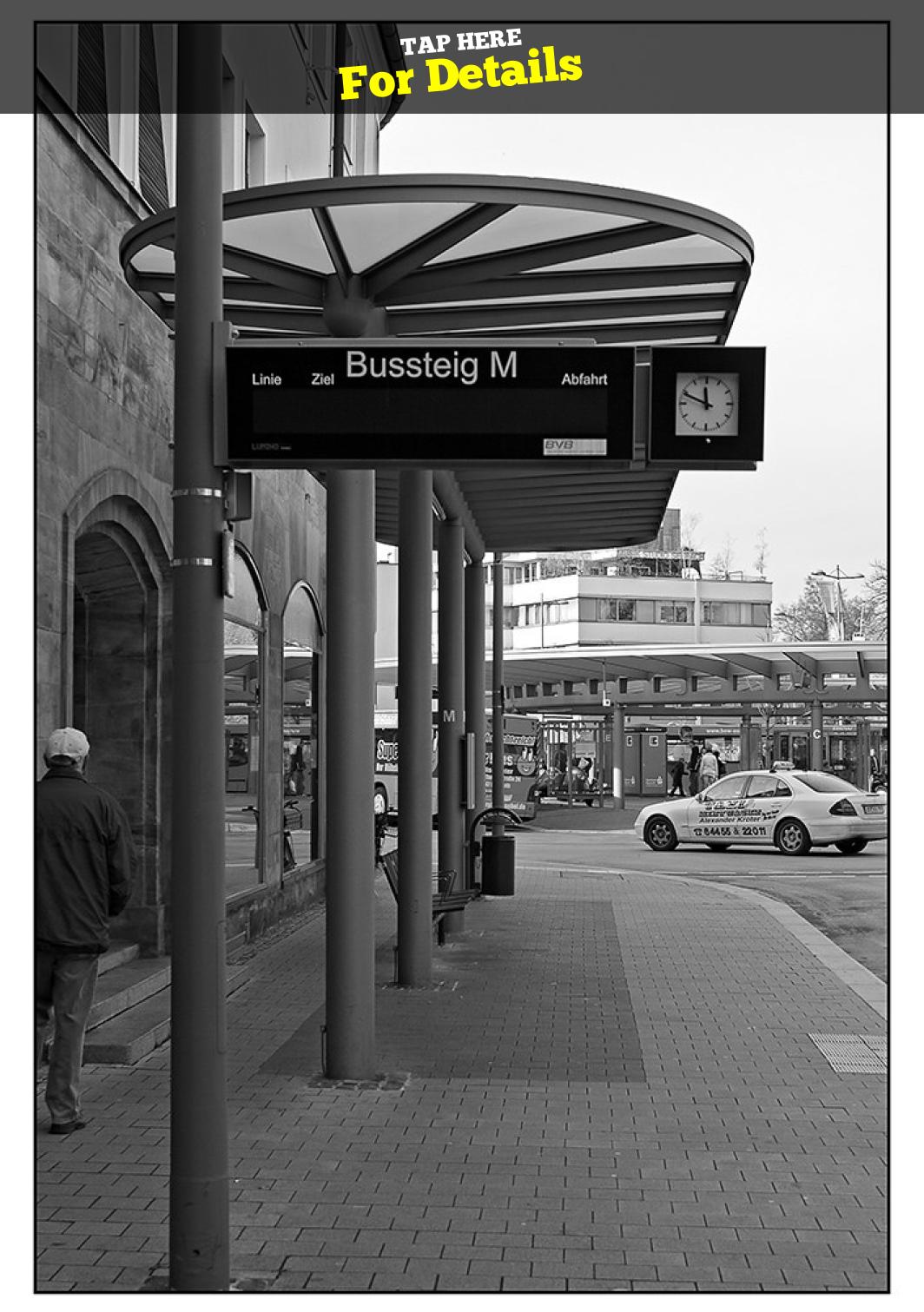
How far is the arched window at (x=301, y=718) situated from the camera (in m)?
15.1

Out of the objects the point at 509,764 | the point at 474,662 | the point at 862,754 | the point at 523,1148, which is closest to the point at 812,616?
the point at 862,754

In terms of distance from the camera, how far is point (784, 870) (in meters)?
22.7

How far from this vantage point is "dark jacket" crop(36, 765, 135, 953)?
6.62 metres

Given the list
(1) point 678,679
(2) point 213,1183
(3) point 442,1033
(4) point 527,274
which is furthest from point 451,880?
(1) point 678,679

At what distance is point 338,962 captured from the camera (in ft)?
A: 26.2

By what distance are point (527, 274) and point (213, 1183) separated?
513 cm

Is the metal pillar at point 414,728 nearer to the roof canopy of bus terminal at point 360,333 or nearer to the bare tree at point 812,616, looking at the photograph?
the roof canopy of bus terminal at point 360,333

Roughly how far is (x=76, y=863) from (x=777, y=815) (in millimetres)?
20370

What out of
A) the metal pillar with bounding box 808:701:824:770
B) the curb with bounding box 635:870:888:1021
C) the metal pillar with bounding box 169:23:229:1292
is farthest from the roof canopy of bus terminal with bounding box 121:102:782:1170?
the metal pillar with bounding box 808:701:824:770

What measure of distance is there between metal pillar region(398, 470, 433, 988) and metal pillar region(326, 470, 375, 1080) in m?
1.97

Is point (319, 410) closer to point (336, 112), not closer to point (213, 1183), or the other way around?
point (213, 1183)

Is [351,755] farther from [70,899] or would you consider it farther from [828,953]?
[828,953]

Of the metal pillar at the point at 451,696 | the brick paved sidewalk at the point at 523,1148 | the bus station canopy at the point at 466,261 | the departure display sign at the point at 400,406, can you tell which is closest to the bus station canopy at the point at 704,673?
the metal pillar at the point at 451,696

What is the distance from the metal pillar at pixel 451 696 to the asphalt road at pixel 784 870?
143 inches
